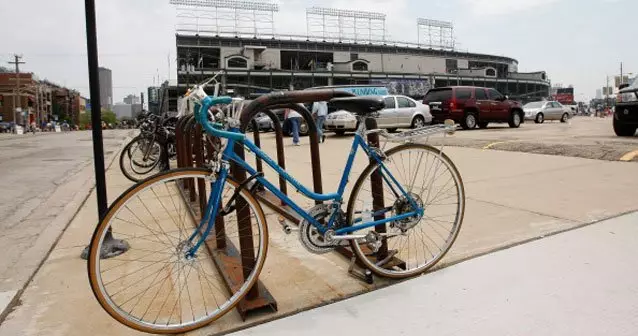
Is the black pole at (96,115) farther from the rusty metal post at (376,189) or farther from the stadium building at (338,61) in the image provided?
the stadium building at (338,61)

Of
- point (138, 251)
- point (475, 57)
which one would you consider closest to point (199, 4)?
point (475, 57)

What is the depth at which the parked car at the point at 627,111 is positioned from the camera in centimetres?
1057

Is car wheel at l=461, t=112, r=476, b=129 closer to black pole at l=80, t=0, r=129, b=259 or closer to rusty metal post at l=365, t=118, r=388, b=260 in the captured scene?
rusty metal post at l=365, t=118, r=388, b=260

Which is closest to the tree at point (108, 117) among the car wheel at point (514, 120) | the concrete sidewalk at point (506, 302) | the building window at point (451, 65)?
the building window at point (451, 65)

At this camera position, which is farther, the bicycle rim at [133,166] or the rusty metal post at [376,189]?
the bicycle rim at [133,166]

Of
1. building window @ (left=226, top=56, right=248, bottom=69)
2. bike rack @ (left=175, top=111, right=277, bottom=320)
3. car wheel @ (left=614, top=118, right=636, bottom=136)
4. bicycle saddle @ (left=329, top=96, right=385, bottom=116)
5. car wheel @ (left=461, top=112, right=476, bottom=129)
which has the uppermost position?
building window @ (left=226, top=56, right=248, bottom=69)

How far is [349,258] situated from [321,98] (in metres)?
1.20

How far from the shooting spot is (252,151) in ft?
8.31

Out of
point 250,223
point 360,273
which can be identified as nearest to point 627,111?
point 360,273

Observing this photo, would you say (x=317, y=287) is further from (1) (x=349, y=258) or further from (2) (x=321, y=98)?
(2) (x=321, y=98)

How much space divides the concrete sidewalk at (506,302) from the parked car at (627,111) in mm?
9062

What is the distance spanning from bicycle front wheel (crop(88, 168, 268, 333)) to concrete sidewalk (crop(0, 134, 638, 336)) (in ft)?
0.53

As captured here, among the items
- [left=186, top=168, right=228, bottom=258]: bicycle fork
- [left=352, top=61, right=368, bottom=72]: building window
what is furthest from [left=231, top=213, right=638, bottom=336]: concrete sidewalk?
[left=352, top=61, right=368, bottom=72]: building window

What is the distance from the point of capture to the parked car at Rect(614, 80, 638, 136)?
10570 mm
